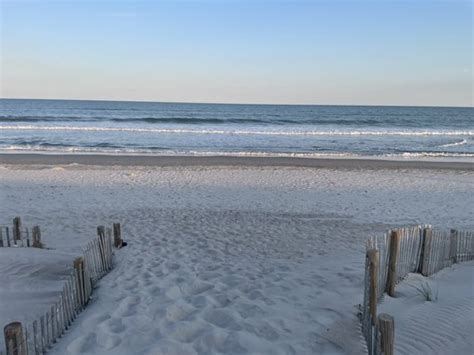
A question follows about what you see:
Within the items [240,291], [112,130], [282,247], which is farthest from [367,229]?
[112,130]

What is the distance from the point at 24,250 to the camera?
7.34 meters

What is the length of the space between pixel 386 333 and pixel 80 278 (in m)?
3.78

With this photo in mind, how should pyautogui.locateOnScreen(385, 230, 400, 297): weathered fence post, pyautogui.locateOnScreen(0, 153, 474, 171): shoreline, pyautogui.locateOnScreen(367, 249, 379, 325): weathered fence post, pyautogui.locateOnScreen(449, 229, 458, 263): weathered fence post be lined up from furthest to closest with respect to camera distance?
pyautogui.locateOnScreen(0, 153, 474, 171): shoreline < pyautogui.locateOnScreen(449, 229, 458, 263): weathered fence post < pyautogui.locateOnScreen(385, 230, 400, 297): weathered fence post < pyautogui.locateOnScreen(367, 249, 379, 325): weathered fence post

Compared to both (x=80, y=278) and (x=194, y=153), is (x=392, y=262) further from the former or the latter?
(x=194, y=153)

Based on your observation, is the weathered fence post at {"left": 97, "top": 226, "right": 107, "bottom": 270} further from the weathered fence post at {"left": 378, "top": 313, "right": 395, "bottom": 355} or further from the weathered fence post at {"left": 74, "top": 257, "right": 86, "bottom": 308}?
the weathered fence post at {"left": 378, "top": 313, "right": 395, "bottom": 355}

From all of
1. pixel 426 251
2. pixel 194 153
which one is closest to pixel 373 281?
pixel 426 251

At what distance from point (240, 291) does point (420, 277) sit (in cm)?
273

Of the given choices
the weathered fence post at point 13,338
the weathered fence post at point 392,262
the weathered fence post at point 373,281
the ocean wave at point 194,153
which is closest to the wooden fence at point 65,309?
the weathered fence post at point 13,338

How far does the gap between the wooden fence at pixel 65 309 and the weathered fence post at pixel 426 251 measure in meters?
4.89

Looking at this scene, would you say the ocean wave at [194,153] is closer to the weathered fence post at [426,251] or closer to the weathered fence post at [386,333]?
the weathered fence post at [426,251]

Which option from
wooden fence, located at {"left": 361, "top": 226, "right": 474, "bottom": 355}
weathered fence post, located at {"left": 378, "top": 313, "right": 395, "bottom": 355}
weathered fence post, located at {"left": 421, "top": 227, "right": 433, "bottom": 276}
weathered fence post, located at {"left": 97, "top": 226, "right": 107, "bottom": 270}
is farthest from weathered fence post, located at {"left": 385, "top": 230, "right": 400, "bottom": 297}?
weathered fence post, located at {"left": 97, "top": 226, "right": 107, "bottom": 270}

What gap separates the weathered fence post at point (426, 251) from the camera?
617 cm

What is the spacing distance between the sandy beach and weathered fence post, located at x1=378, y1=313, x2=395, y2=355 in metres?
0.80

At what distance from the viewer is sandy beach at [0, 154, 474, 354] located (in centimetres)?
468
